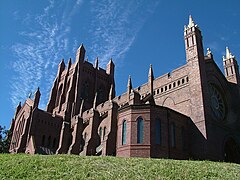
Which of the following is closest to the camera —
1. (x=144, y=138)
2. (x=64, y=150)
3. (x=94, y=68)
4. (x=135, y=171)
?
(x=135, y=171)

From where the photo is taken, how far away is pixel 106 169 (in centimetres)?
1666

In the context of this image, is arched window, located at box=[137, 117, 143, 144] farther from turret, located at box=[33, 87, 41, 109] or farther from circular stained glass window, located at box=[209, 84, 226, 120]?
turret, located at box=[33, 87, 41, 109]

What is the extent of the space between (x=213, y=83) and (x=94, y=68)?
32200mm

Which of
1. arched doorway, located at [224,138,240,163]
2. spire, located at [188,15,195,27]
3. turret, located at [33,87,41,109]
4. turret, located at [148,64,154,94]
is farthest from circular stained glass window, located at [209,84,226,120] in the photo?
turret, located at [33,87,41,109]

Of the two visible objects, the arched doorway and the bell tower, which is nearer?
the bell tower

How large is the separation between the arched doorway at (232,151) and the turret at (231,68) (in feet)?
26.7

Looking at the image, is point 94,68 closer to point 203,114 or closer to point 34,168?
point 203,114

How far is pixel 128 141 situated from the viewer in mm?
25453

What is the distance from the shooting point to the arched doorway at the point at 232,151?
99.0ft

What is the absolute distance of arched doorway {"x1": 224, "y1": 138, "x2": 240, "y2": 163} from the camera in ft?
99.0

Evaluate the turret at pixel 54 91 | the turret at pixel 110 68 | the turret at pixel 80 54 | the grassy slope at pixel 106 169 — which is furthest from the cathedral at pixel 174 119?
the turret at pixel 110 68

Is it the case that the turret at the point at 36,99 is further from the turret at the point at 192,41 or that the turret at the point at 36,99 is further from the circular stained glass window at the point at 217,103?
the circular stained glass window at the point at 217,103

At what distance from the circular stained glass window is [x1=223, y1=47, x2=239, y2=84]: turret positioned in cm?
348

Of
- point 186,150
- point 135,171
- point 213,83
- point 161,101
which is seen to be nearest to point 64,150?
point 161,101
